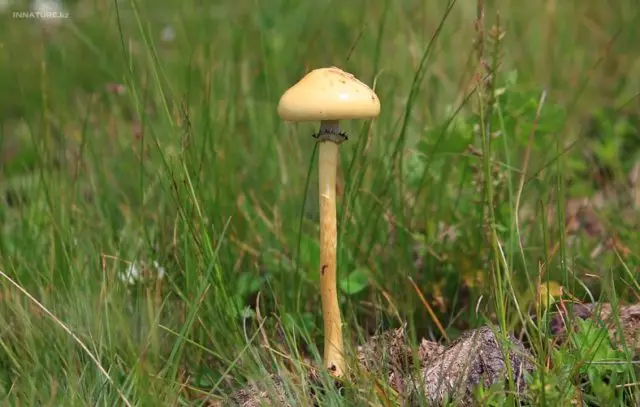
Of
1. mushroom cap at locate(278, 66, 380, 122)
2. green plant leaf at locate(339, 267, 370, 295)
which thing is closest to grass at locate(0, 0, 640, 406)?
green plant leaf at locate(339, 267, 370, 295)

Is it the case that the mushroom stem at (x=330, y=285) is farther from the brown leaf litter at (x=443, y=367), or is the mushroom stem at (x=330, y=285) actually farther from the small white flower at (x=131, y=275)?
the small white flower at (x=131, y=275)

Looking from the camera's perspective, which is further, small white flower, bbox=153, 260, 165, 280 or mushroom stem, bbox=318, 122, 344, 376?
small white flower, bbox=153, 260, 165, 280

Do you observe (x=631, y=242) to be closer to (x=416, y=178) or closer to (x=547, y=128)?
(x=547, y=128)

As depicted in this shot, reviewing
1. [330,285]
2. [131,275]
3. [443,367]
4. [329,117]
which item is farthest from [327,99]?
[131,275]

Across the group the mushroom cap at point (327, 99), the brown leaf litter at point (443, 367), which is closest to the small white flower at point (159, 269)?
the brown leaf litter at point (443, 367)

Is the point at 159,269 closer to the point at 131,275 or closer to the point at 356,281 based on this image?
the point at 131,275

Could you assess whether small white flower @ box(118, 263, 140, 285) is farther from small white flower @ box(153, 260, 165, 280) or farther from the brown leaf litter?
the brown leaf litter

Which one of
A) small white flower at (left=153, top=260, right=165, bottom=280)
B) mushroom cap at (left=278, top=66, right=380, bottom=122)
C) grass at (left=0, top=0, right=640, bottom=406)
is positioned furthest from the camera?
small white flower at (left=153, top=260, right=165, bottom=280)
